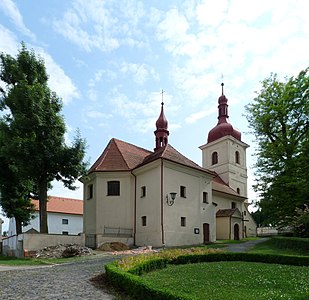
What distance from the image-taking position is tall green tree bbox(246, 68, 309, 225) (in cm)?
2572

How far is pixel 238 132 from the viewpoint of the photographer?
4719cm

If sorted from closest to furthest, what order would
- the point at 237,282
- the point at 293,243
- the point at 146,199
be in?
the point at 237,282, the point at 293,243, the point at 146,199

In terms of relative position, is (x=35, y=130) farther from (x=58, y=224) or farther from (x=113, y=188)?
(x=58, y=224)

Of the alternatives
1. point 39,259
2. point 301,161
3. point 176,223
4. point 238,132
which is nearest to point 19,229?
point 39,259

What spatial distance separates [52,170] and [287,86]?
19.6 m

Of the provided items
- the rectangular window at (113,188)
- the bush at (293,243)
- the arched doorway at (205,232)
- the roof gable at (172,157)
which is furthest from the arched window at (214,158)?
the bush at (293,243)

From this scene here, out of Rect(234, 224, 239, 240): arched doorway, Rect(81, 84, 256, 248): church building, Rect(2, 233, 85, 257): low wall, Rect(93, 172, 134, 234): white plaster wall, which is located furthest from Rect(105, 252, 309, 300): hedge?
Answer: Rect(234, 224, 239, 240): arched doorway

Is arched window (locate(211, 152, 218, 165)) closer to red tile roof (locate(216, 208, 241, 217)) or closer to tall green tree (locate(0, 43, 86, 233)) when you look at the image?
red tile roof (locate(216, 208, 241, 217))

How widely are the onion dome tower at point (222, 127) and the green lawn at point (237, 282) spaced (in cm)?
3464

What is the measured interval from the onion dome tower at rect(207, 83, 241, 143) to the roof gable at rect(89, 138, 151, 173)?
49.8 feet

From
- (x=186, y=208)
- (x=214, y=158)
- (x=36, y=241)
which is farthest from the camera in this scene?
(x=214, y=158)

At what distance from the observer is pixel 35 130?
77.0 feet

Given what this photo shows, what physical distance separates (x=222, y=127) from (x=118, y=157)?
19.4m

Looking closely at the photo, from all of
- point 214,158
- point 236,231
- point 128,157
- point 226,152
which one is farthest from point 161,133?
point 236,231
